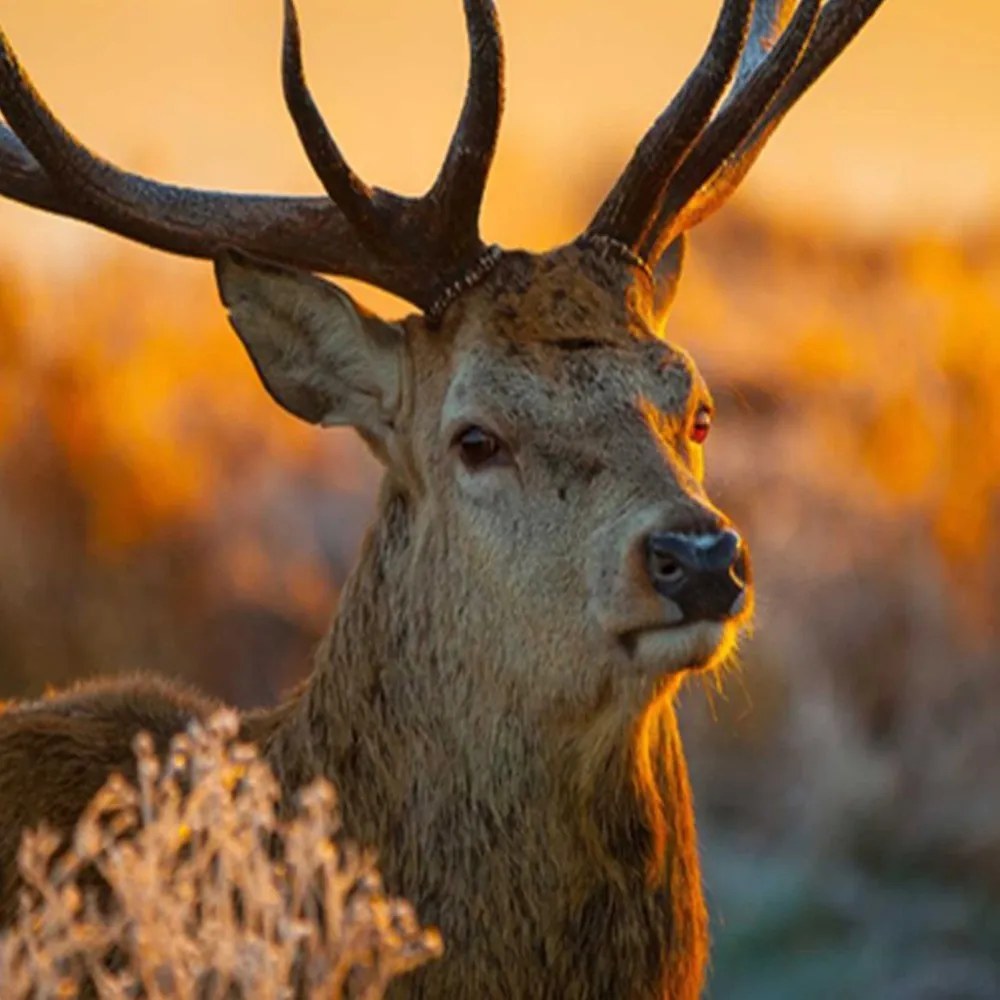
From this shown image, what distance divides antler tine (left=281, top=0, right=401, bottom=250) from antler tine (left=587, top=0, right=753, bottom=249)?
50cm

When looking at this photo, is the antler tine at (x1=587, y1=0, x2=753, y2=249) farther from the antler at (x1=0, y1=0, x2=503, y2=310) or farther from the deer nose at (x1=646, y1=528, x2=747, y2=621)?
the deer nose at (x1=646, y1=528, x2=747, y2=621)

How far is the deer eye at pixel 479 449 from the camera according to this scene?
601 cm

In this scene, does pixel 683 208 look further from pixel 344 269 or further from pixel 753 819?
pixel 753 819

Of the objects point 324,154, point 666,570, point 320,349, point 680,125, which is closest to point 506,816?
point 666,570

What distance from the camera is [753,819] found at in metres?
11.8

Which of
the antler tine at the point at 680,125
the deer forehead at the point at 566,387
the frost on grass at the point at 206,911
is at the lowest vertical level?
the frost on grass at the point at 206,911

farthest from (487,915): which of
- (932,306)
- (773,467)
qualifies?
(932,306)

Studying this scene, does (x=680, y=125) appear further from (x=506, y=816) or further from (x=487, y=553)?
(x=506, y=816)

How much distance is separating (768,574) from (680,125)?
6.48 meters

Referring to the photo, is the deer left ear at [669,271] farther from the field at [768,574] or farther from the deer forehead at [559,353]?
the field at [768,574]

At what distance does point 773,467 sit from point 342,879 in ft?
29.2

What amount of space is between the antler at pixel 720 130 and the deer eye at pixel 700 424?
0.44 meters

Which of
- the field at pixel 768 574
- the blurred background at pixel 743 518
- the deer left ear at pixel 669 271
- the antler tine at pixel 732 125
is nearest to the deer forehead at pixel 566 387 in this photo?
the antler tine at pixel 732 125

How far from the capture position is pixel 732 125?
660 centimetres
